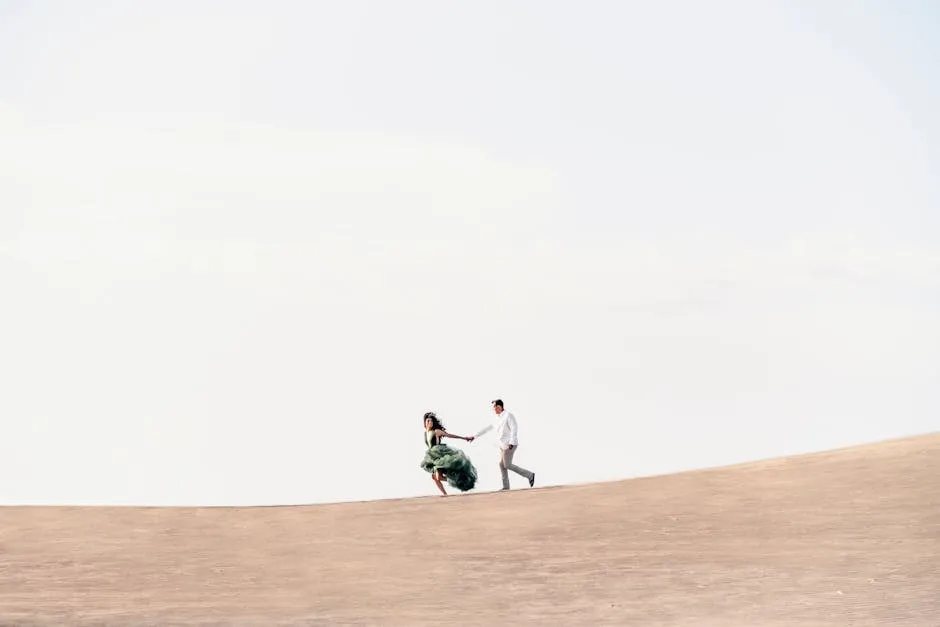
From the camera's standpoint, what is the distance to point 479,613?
696 inches

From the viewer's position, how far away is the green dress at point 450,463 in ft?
83.6

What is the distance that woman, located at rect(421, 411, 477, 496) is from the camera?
2545 centimetres

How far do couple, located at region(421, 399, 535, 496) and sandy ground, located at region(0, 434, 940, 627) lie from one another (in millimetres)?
616

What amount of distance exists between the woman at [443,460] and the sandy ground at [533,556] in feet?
2.05

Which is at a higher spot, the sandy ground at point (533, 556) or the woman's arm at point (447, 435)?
Result: the woman's arm at point (447, 435)

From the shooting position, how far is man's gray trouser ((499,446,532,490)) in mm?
25562

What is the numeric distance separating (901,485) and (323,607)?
36.1 ft

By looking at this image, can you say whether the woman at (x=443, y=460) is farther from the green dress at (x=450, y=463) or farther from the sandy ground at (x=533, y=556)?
the sandy ground at (x=533, y=556)

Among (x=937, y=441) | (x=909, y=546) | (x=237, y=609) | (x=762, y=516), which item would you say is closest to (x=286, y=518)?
(x=237, y=609)

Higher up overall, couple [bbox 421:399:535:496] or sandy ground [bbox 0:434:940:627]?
couple [bbox 421:399:535:496]

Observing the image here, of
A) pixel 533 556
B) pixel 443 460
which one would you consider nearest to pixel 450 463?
pixel 443 460

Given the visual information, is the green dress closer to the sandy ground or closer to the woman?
the woman

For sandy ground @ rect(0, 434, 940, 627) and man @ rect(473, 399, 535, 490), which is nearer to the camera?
sandy ground @ rect(0, 434, 940, 627)

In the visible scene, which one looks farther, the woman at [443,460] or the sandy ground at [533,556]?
the woman at [443,460]
